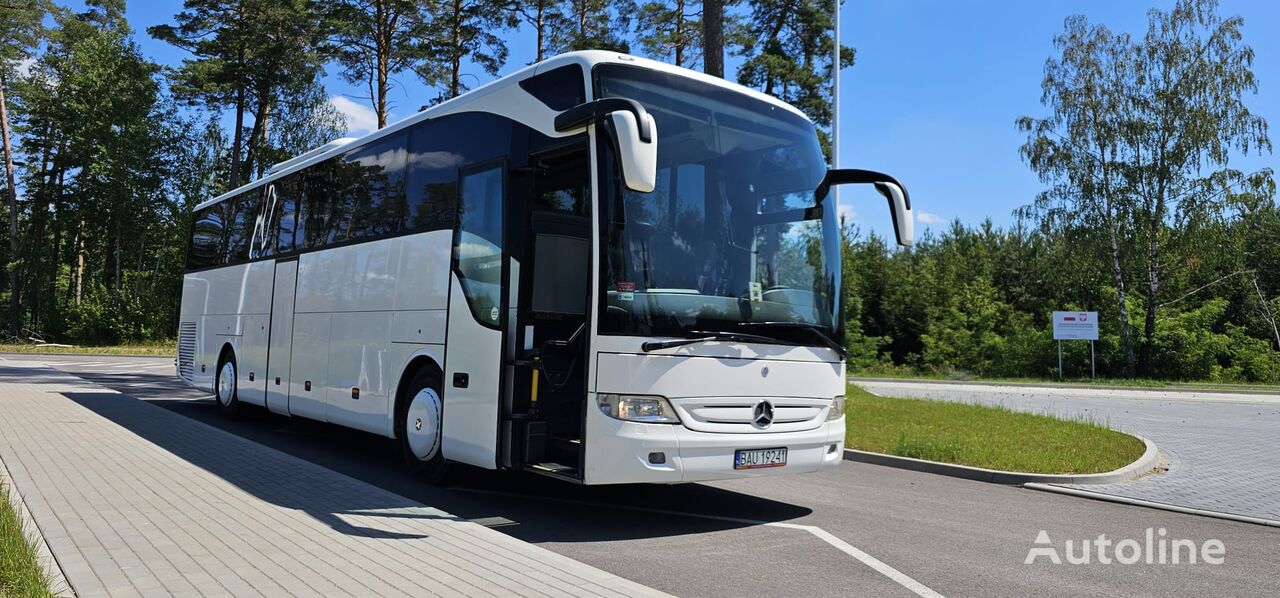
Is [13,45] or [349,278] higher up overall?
[13,45]

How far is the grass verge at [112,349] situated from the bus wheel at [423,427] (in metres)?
33.3

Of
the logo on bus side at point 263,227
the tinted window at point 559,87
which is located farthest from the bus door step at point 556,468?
the logo on bus side at point 263,227

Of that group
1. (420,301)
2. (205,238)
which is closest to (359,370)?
(420,301)

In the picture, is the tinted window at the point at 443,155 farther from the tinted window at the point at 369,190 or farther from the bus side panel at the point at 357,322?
the bus side panel at the point at 357,322

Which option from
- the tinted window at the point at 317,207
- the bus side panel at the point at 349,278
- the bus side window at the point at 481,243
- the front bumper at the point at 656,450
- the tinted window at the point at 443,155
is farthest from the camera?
the tinted window at the point at 317,207

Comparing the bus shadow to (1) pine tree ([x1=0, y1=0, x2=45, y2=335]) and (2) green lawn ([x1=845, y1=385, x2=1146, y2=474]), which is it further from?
(1) pine tree ([x1=0, y1=0, x2=45, y2=335])

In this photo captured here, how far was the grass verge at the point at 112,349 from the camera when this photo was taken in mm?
39031

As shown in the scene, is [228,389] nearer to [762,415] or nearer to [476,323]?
[476,323]

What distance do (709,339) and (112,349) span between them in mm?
43262

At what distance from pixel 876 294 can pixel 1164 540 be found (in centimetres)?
4957

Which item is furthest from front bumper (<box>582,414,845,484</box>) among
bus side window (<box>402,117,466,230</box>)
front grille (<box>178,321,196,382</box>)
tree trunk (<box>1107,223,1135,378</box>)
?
tree trunk (<box>1107,223,1135,378</box>)

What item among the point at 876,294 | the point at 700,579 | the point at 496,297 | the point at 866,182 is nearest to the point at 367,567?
the point at 700,579

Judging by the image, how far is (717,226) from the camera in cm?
694

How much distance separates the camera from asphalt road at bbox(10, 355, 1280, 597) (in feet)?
18.3
